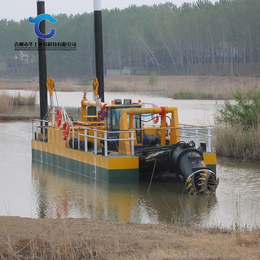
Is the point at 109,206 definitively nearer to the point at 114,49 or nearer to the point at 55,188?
the point at 55,188

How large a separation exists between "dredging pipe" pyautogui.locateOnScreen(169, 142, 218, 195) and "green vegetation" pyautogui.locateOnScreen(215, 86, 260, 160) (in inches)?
190

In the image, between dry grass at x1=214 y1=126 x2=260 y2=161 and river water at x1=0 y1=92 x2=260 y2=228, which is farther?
dry grass at x1=214 y1=126 x2=260 y2=161

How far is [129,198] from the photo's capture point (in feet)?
48.6

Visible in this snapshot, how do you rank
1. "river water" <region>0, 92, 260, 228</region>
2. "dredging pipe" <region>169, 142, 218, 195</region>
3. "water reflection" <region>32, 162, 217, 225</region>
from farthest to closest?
"dredging pipe" <region>169, 142, 218, 195</region> < "water reflection" <region>32, 162, 217, 225</region> < "river water" <region>0, 92, 260, 228</region>

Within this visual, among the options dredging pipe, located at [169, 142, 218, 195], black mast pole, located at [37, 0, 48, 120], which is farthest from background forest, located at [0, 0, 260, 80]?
dredging pipe, located at [169, 142, 218, 195]

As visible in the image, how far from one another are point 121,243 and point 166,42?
9423cm

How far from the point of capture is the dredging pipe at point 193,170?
1462 centimetres

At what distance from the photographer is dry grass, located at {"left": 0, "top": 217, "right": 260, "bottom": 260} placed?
8.37 meters

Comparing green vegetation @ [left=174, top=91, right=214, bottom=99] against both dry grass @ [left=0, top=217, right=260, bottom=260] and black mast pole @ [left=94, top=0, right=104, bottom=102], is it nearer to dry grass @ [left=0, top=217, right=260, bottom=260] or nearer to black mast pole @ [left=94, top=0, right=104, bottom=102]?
black mast pole @ [left=94, top=0, right=104, bottom=102]

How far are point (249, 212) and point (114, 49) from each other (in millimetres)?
97062

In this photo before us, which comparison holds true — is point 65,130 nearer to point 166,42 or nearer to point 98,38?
point 98,38

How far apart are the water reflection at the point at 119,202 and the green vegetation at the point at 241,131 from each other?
14.4 ft

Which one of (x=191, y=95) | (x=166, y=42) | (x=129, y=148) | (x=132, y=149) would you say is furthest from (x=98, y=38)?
(x=166, y=42)

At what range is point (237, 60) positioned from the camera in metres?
87.5
